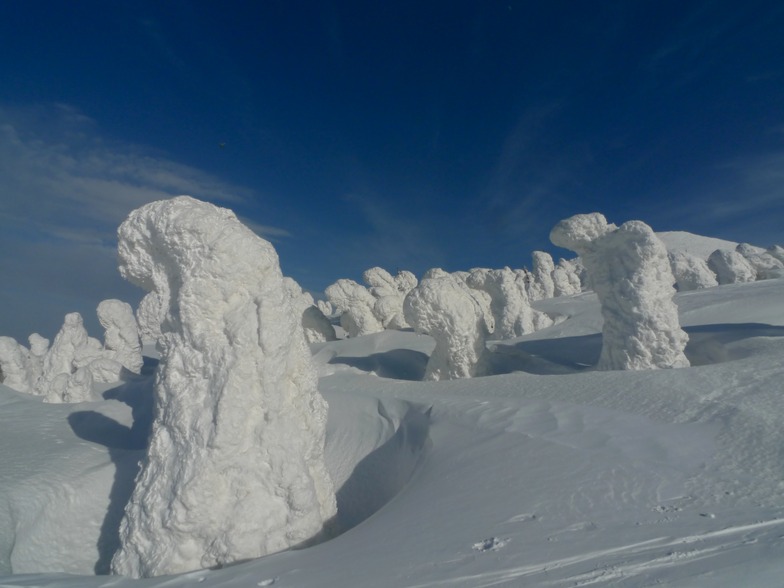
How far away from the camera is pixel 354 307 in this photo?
22.5m

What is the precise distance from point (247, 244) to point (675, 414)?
17.3 ft

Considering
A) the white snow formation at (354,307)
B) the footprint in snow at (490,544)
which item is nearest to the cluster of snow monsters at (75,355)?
the white snow formation at (354,307)

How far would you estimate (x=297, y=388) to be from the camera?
15.9 ft

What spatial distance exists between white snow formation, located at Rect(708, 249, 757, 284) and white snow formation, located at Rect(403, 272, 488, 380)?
68.7ft


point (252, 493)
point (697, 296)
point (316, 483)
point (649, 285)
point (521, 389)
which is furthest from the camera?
point (697, 296)

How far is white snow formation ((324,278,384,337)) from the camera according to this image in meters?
22.0

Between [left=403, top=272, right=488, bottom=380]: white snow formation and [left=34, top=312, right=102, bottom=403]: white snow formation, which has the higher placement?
[left=34, top=312, right=102, bottom=403]: white snow formation

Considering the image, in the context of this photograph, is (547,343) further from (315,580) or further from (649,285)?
(315,580)

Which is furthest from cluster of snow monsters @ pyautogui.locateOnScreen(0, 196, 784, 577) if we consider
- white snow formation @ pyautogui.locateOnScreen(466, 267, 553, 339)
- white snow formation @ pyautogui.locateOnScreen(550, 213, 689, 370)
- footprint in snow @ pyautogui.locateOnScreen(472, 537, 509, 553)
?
white snow formation @ pyautogui.locateOnScreen(466, 267, 553, 339)

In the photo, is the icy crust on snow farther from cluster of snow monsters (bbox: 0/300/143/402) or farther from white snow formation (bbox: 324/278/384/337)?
white snow formation (bbox: 324/278/384/337)

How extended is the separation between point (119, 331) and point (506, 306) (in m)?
16.0

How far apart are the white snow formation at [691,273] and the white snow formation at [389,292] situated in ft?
47.5

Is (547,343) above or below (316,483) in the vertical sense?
above

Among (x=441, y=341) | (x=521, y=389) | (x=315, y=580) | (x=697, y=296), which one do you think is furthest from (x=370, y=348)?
(x=315, y=580)
